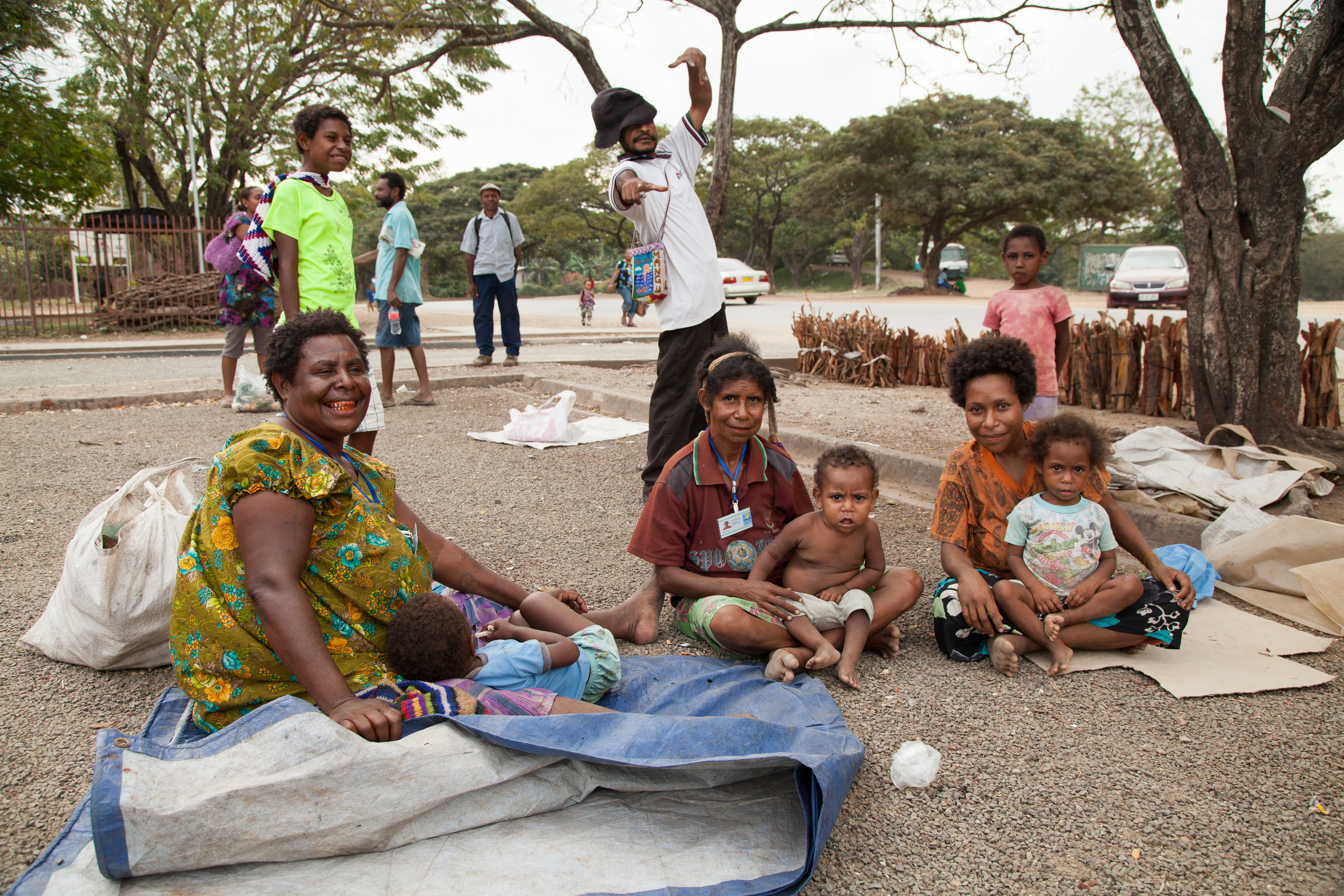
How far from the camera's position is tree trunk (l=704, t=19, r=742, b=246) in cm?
780

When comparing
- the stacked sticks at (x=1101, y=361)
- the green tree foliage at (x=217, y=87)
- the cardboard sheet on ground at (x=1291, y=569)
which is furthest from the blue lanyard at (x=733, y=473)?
the green tree foliage at (x=217, y=87)

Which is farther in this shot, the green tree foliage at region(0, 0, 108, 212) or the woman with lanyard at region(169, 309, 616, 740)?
the green tree foliage at region(0, 0, 108, 212)

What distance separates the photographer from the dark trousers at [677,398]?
421 centimetres

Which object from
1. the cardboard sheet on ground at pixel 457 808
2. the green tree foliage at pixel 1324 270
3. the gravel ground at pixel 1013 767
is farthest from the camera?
the green tree foliage at pixel 1324 270

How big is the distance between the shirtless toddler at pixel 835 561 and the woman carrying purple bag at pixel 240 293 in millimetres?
4963

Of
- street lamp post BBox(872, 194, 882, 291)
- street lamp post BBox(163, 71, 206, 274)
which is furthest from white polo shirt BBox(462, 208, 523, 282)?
street lamp post BBox(872, 194, 882, 291)

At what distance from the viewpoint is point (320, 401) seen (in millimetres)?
2189

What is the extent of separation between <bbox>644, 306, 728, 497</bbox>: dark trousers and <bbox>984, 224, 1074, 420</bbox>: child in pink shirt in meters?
1.47

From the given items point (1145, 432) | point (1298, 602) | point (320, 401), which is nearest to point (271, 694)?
point (320, 401)

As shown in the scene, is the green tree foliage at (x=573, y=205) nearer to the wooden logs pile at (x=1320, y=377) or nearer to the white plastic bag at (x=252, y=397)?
the white plastic bag at (x=252, y=397)

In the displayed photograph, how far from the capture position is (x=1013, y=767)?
88.4 inches

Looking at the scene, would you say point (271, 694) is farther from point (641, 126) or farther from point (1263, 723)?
point (641, 126)

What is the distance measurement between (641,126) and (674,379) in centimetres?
121

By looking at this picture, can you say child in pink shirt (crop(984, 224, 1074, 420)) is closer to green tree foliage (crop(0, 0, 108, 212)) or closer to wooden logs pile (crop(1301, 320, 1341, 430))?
wooden logs pile (crop(1301, 320, 1341, 430))
